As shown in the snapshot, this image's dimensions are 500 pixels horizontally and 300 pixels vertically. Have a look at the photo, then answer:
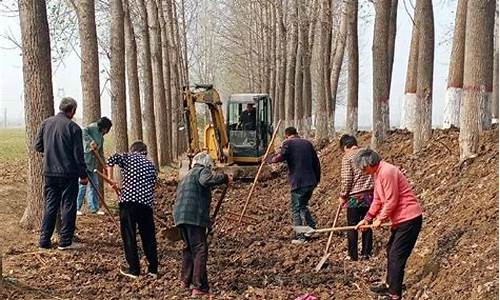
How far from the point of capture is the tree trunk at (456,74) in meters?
14.3

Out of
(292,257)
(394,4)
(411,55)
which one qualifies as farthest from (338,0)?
(292,257)

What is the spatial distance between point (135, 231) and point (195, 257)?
3.29ft

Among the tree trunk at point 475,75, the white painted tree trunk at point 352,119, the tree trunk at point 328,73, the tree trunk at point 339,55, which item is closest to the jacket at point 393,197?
the tree trunk at point 475,75

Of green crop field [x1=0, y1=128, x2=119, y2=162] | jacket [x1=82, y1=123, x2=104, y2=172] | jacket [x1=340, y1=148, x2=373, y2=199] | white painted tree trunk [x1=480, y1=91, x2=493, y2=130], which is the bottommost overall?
green crop field [x1=0, y1=128, x2=119, y2=162]

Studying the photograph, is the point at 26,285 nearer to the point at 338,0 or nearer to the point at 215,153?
the point at 215,153

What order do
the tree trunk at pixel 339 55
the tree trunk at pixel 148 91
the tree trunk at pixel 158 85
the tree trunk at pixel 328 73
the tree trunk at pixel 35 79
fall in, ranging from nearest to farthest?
the tree trunk at pixel 35 79 → the tree trunk at pixel 148 91 → the tree trunk at pixel 328 73 → the tree trunk at pixel 158 85 → the tree trunk at pixel 339 55

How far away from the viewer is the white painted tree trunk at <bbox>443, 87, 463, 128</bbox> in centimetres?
1433

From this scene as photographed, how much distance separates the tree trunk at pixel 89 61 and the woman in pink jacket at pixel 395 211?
22.8 ft

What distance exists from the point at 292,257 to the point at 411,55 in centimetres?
859

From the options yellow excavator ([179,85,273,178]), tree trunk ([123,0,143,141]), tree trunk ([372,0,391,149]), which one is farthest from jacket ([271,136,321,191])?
tree trunk ([123,0,143,141])

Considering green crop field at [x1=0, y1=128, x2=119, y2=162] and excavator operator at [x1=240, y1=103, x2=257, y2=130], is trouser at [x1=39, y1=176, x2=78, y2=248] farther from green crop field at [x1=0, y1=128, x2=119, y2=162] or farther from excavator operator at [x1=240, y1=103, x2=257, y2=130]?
excavator operator at [x1=240, y1=103, x2=257, y2=130]

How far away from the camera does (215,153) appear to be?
2052 cm

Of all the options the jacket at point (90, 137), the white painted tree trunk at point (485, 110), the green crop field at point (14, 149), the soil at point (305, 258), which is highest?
the white painted tree trunk at point (485, 110)

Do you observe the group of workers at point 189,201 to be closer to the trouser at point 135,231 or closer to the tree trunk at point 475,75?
the trouser at point 135,231
